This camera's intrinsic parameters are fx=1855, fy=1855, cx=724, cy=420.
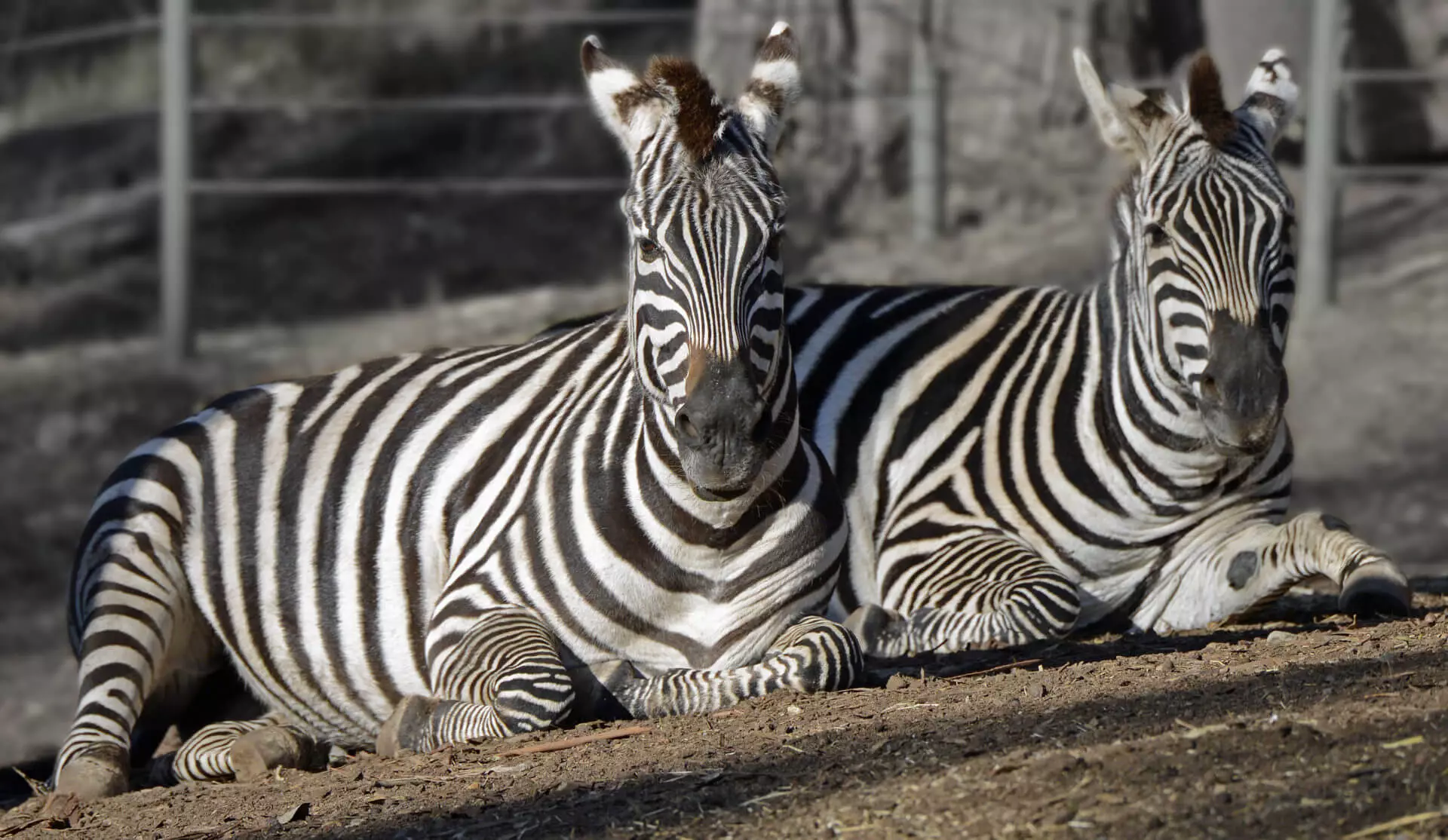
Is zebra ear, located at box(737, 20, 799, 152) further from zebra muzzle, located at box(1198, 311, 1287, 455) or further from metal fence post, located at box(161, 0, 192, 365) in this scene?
metal fence post, located at box(161, 0, 192, 365)

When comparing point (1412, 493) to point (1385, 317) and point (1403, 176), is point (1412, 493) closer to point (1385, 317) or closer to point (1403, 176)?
point (1385, 317)

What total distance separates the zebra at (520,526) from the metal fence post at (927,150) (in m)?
5.52

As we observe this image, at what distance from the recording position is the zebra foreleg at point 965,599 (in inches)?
217

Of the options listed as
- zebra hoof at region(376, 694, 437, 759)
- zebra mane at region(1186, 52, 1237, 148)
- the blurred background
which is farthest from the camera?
the blurred background

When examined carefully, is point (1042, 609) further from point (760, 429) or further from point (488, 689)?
point (488, 689)

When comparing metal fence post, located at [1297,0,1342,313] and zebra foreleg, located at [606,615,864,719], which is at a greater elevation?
metal fence post, located at [1297,0,1342,313]

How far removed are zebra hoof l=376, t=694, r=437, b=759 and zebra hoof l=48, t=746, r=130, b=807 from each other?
2.61 feet

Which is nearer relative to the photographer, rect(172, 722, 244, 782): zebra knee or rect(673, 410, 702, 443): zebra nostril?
rect(673, 410, 702, 443): zebra nostril

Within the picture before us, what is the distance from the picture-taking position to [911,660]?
5469 millimetres

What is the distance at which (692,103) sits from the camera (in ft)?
15.4

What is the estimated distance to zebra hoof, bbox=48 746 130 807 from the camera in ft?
16.9

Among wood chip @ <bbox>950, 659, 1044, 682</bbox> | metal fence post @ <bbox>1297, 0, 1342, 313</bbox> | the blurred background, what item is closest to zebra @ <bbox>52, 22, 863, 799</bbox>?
wood chip @ <bbox>950, 659, 1044, 682</bbox>

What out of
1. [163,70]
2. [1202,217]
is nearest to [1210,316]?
[1202,217]

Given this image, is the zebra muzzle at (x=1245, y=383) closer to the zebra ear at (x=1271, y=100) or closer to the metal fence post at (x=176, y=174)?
the zebra ear at (x=1271, y=100)
